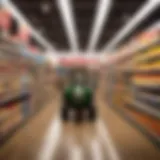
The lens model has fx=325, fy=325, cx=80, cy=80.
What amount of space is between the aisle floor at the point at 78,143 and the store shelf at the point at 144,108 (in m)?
0.52

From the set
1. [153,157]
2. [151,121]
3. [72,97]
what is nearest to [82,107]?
[72,97]

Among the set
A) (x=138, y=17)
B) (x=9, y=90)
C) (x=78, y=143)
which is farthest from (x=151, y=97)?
(x=138, y=17)

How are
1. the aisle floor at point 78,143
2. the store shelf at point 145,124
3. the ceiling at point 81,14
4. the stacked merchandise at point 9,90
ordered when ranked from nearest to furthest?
the aisle floor at point 78,143
the store shelf at point 145,124
the stacked merchandise at point 9,90
the ceiling at point 81,14

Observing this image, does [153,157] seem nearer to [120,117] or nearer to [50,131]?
[50,131]

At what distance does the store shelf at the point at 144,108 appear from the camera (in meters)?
6.10

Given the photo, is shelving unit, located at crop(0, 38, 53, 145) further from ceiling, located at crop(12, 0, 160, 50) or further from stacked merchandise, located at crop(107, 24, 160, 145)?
stacked merchandise, located at crop(107, 24, 160, 145)

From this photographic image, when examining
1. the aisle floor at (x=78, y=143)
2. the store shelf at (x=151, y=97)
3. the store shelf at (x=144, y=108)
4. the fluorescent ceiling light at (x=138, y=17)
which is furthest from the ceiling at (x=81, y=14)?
the aisle floor at (x=78, y=143)

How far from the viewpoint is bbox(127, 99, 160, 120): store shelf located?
6102 mm

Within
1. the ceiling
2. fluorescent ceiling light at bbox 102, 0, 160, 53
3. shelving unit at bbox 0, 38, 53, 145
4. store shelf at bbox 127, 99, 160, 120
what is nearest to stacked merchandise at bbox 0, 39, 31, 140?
shelving unit at bbox 0, 38, 53, 145

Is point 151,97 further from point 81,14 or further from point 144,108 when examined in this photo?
point 81,14

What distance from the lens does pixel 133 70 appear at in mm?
8367

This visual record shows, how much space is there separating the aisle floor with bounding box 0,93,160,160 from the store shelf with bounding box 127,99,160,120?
52 centimetres

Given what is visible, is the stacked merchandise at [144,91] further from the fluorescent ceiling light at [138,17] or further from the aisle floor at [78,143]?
the fluorescent ceiling light at [138,17]

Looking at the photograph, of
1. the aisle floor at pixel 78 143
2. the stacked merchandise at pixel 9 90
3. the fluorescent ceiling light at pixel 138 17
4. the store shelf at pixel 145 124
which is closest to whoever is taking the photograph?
the aisle floor at pixel 78 143
